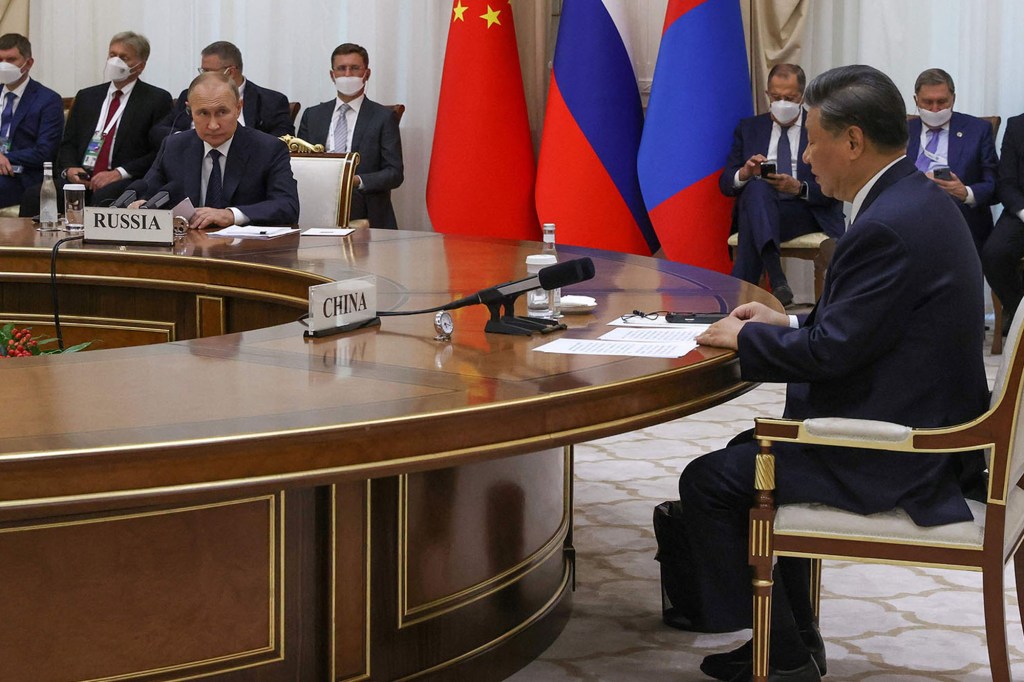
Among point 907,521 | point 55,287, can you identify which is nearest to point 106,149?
point 55,287

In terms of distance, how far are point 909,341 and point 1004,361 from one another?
0.17 m

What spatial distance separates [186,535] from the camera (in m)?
1.93

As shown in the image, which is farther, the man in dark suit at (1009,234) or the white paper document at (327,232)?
the man in dark suit at (1009,234)

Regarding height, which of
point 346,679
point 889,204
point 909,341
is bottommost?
point 346,679

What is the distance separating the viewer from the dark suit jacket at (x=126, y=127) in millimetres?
6930

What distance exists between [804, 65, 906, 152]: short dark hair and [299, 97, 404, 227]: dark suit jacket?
4534mm

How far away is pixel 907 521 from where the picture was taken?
2.23 m

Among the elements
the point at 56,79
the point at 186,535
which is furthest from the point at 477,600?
the point at 56,79

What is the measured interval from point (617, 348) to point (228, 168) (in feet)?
8.84

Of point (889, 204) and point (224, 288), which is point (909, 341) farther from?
point (224, 288)

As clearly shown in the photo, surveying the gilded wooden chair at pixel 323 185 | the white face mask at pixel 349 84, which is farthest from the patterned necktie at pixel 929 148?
the gilded wooden chair at pixel 323 185

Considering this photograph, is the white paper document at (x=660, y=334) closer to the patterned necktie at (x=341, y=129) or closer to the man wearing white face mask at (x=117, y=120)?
the patterned necktie at (x=341, y=129)

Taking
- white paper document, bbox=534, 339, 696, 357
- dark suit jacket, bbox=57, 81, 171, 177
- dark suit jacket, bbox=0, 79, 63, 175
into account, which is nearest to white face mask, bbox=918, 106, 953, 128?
dark suit jacket, bbox=57, 81, 171, 177

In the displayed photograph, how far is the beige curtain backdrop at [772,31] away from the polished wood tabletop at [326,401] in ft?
14.4
